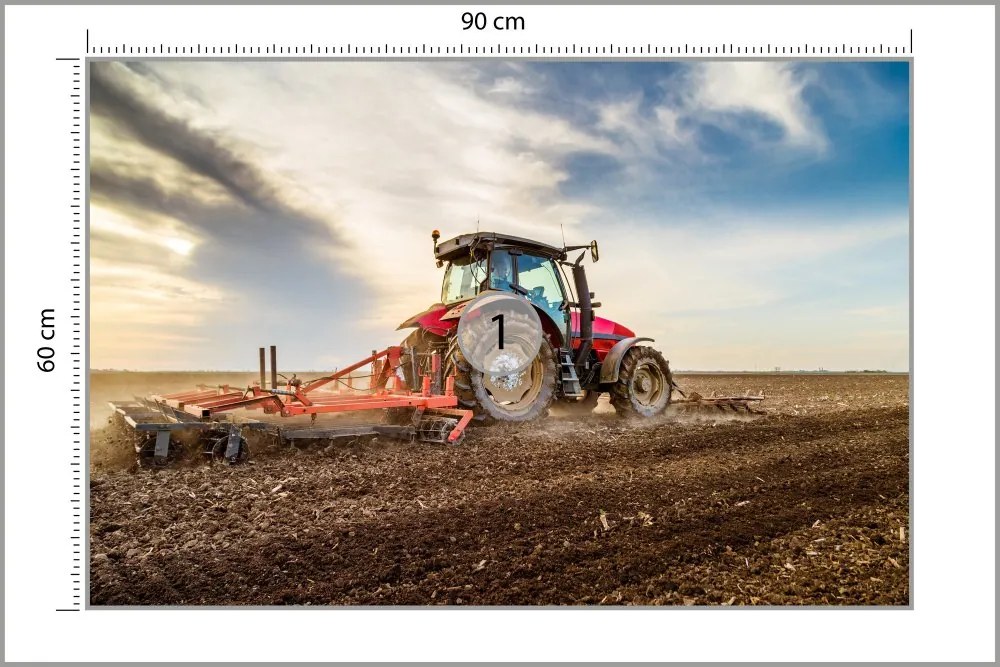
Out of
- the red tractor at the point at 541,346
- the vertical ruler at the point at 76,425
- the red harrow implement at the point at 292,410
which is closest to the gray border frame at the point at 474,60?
the vertical ruler at the point at 76,425

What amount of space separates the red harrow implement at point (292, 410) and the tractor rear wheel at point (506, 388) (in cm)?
17

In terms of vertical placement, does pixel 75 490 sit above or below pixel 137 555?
above

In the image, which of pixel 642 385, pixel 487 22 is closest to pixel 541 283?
pixel 642 385

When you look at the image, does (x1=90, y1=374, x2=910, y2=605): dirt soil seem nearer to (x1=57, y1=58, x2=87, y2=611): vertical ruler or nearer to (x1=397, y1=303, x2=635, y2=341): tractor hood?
(x1=57, y1=58, x2=87, y2=611): vertical ruler

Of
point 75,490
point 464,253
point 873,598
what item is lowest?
point 873,598

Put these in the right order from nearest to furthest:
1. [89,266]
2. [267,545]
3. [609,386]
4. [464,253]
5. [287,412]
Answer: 1. [89,266]
2. [267,545]
3. [287,412]
4. [464,253]
5. [609,386]

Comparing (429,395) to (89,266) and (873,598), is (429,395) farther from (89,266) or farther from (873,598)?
(873,598)

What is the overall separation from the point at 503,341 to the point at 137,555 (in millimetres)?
4021

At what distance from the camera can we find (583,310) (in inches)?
284

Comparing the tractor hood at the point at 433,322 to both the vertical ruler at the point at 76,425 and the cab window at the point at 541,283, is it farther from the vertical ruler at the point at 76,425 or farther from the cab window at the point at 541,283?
the vertical ruler at the point at 76,425

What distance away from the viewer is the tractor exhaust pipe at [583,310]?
717cm

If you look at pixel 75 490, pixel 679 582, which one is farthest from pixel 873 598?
pixel 75 490

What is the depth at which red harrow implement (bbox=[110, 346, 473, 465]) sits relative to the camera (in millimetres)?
4172

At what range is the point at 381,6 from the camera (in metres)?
2.74
